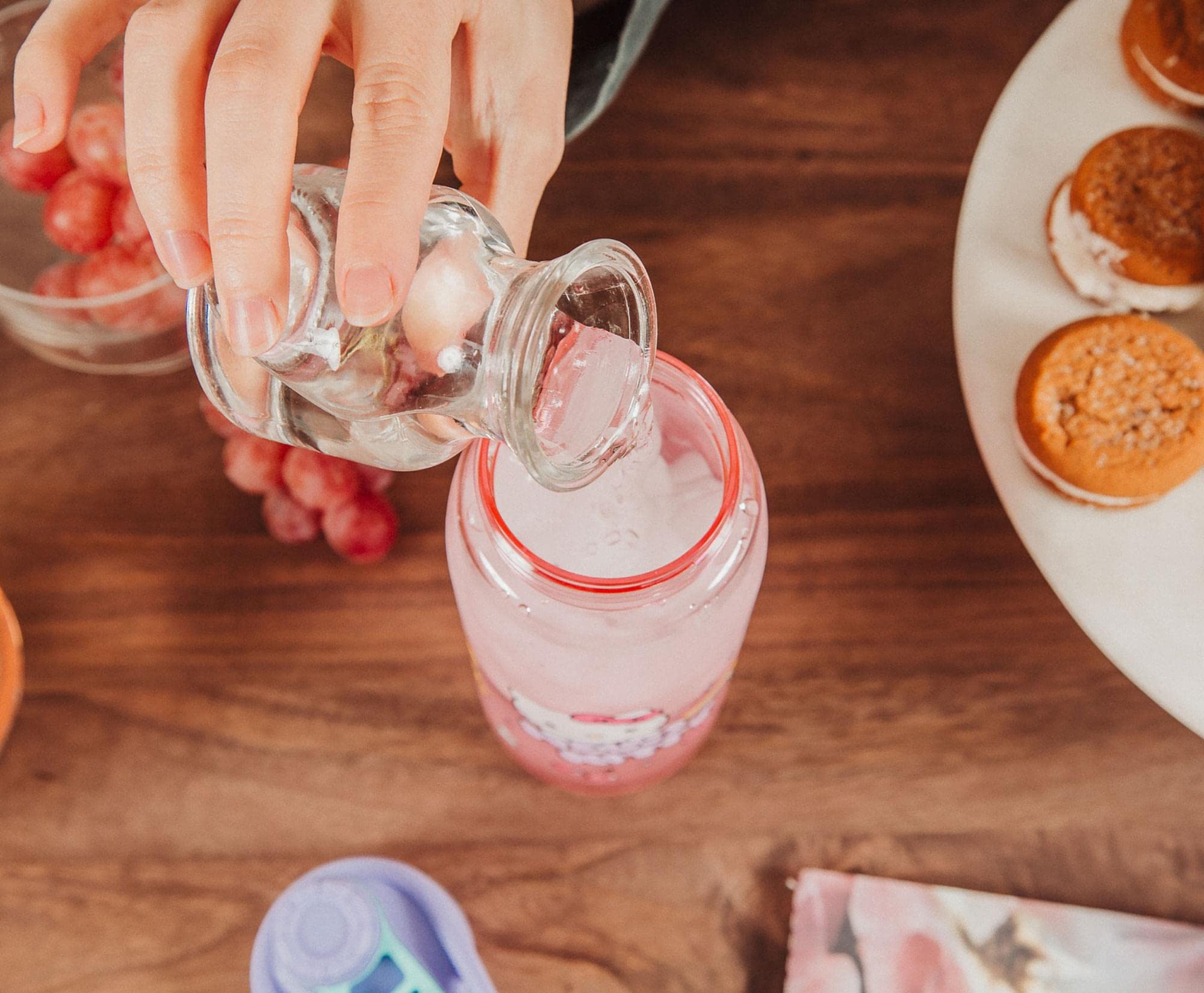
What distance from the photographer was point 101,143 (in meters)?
0.61

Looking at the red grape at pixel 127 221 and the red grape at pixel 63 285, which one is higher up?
the red grape at pixel 127 221

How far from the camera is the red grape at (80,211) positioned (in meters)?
0.61

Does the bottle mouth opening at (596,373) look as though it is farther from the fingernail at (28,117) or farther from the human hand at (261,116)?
the fingernail at (28,117)

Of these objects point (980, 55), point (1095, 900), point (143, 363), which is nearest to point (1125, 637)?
point (1095, 900)

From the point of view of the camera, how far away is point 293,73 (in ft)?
1.33

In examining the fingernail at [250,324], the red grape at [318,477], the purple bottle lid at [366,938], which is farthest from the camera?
the red grape at [318,477]

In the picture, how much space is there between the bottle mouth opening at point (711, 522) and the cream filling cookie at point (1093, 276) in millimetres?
255

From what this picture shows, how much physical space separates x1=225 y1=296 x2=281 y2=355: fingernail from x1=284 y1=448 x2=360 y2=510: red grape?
0.22m

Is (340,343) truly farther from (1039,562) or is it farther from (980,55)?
(980,55)

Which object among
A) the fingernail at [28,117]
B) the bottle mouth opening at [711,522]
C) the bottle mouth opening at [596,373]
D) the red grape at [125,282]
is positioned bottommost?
the red grape at [125,282]

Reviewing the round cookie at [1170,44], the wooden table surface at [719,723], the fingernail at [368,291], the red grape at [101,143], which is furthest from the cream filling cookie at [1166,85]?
the red grape at [101,143]

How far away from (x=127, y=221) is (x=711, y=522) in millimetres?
390

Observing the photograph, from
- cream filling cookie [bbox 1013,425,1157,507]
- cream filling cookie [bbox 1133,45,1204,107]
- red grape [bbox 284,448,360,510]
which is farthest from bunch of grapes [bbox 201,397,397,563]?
cream filling cookie [bbox 1133,45,1204,107]

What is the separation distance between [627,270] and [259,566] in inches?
13.5
